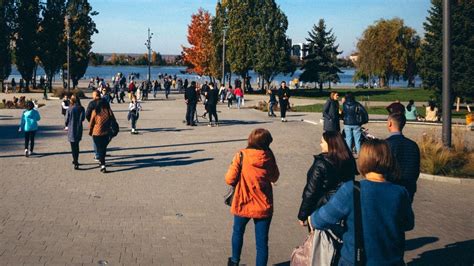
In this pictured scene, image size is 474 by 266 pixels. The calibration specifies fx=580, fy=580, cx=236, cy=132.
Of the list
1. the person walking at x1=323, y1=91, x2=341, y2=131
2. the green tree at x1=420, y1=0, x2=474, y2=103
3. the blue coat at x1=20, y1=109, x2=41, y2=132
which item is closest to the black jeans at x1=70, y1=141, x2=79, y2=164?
the blue coat at x1=20, y1=109, x2=41, y2=132

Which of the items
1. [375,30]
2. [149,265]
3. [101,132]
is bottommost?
[149,265]

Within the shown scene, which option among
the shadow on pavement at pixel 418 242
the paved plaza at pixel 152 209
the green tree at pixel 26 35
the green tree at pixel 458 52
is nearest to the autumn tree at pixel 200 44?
the green tree at pixel 26 35

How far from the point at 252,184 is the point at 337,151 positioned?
1268mm

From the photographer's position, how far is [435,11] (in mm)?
34406

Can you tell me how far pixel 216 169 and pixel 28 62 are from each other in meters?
43.9

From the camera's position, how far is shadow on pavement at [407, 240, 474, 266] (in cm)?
695

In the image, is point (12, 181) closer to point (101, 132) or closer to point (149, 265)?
point (101, 132)

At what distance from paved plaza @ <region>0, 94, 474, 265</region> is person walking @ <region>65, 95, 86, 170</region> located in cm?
51

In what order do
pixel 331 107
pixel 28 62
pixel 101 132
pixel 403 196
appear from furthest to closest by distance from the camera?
pixel 28 62 < pixel 331 107 < pixel 101 132 < pixel 403 196

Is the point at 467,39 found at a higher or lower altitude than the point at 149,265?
higher

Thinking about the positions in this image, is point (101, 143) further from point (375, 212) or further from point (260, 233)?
point (375, 212)

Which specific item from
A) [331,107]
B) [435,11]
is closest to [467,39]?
[435,11]

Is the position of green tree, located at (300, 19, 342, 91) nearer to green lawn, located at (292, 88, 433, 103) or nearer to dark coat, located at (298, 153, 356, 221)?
green lawn, located at (292, 88, 433, 103)

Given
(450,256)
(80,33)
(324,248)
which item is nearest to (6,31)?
(80,33)
